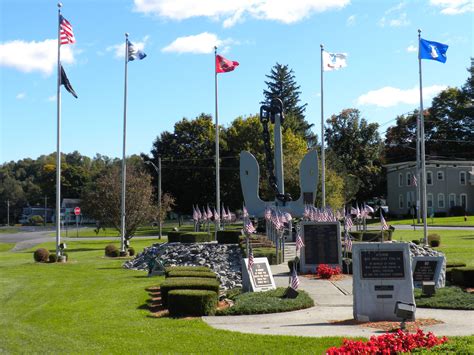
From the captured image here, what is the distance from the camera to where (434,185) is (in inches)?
2940

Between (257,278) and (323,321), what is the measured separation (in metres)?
4.77

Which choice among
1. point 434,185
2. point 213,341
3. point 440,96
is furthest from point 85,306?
point 440,96

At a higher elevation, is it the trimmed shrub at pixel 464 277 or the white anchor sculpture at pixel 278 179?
the white anchor sculpture at pixel 278 179

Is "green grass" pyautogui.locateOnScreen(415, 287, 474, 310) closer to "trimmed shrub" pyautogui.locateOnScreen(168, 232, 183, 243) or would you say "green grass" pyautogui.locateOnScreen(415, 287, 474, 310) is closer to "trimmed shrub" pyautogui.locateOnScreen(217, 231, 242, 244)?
"trimmed shrub" pyautogui.locateOnScreen(217, 231, 242, 244)

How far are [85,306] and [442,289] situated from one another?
1017 cm

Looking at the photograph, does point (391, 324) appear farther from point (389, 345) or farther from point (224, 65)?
point (224, 65)

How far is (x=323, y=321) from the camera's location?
13469 millimetres

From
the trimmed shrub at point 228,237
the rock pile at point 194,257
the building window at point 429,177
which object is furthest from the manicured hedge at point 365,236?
the building window at point 429,177

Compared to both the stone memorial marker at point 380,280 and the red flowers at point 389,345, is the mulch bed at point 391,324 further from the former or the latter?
the red flowers at point 389,345

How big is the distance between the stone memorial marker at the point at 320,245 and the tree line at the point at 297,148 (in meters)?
27.1

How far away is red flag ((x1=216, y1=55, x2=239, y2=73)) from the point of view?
37.4 metres

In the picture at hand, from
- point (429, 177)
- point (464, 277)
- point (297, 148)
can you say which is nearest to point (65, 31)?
point (464, 277)

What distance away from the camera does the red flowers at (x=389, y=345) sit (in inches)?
326

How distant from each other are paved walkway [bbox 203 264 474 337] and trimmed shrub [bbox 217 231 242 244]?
1334 cm
